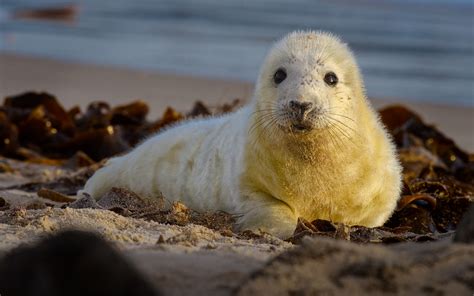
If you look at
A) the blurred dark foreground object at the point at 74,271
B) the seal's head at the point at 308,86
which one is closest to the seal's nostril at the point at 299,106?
the seal's head at the point at 308,86

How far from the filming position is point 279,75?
5.29 meters

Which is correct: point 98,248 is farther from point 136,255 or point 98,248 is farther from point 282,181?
point 282,181

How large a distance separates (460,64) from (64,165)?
10.8m

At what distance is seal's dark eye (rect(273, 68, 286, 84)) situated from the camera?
5.26 m

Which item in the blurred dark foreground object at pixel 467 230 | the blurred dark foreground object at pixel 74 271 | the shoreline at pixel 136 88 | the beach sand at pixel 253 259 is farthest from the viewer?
the shoreline at pixel 136 88

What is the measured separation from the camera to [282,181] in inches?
210

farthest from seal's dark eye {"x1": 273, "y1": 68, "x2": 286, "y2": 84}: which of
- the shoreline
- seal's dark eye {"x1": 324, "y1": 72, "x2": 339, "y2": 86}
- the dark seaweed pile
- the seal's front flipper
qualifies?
the shoreline

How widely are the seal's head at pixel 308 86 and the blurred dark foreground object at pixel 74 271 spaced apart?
99.2 inches

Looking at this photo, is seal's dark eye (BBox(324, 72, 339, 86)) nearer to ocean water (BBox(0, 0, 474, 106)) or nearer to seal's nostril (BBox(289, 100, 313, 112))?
seal's nostril (BBox(289, 100, 313, 112))

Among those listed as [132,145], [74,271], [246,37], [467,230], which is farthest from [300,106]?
[246,37]

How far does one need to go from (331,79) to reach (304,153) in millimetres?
412

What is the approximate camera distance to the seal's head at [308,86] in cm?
496

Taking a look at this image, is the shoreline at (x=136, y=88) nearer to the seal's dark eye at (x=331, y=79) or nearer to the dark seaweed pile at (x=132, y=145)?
the dark seaweed pile at (x=132, y=145)

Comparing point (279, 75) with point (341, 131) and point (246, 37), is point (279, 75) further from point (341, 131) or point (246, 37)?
point (246, 37)
